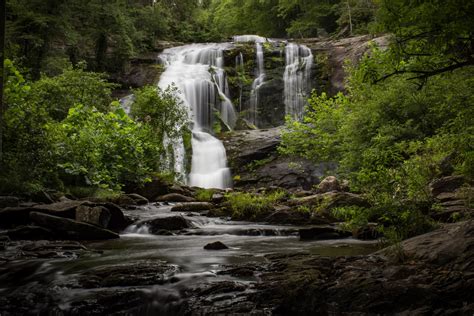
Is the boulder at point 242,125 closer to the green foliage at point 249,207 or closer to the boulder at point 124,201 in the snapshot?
the boulder at point 124,201

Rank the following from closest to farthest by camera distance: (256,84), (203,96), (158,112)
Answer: (158,112) < (203,96) < (256,84)

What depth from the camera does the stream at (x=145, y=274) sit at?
16.8 feet

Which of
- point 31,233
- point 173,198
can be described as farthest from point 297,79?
point 31,233

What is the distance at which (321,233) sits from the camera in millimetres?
9844

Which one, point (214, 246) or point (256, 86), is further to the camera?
point (256, 86)

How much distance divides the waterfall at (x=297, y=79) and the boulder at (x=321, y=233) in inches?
839

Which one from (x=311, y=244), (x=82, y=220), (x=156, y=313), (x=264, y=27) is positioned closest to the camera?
(x=156, y=313)

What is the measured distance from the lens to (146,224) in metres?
11.0

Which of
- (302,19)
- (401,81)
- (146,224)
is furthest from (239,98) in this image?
(146,224)

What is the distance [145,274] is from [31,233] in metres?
4.41

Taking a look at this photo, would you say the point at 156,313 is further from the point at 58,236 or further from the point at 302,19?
the point at 302,19

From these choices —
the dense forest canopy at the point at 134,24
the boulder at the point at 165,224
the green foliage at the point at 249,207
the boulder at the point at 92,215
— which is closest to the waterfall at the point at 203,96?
the dense forest canopy at the point at 134,24

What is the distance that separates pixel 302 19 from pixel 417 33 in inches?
1580

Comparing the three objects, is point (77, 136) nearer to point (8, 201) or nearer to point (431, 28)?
point (8, 201)
